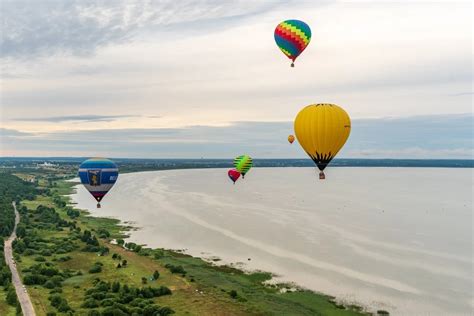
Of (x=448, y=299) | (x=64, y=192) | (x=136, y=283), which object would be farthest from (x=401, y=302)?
(x=64, y=192)

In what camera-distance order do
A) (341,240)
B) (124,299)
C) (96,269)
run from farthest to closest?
(341,240) < (96,269) < (124,299)

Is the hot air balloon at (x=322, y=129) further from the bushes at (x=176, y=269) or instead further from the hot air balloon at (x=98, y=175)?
the bushes at (x=176, y=269)

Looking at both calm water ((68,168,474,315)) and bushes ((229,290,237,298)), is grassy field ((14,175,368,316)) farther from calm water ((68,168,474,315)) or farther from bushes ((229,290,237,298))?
calm water ((68,168,474,315))

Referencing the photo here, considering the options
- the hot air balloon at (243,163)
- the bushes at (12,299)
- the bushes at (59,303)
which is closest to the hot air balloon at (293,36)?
the bushes at (59,303)

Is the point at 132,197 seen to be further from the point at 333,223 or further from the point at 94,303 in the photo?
the point at 94,303

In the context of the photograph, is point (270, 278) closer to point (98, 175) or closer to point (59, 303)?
point (98, 175)

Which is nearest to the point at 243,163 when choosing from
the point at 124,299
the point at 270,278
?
the point at 270,278
